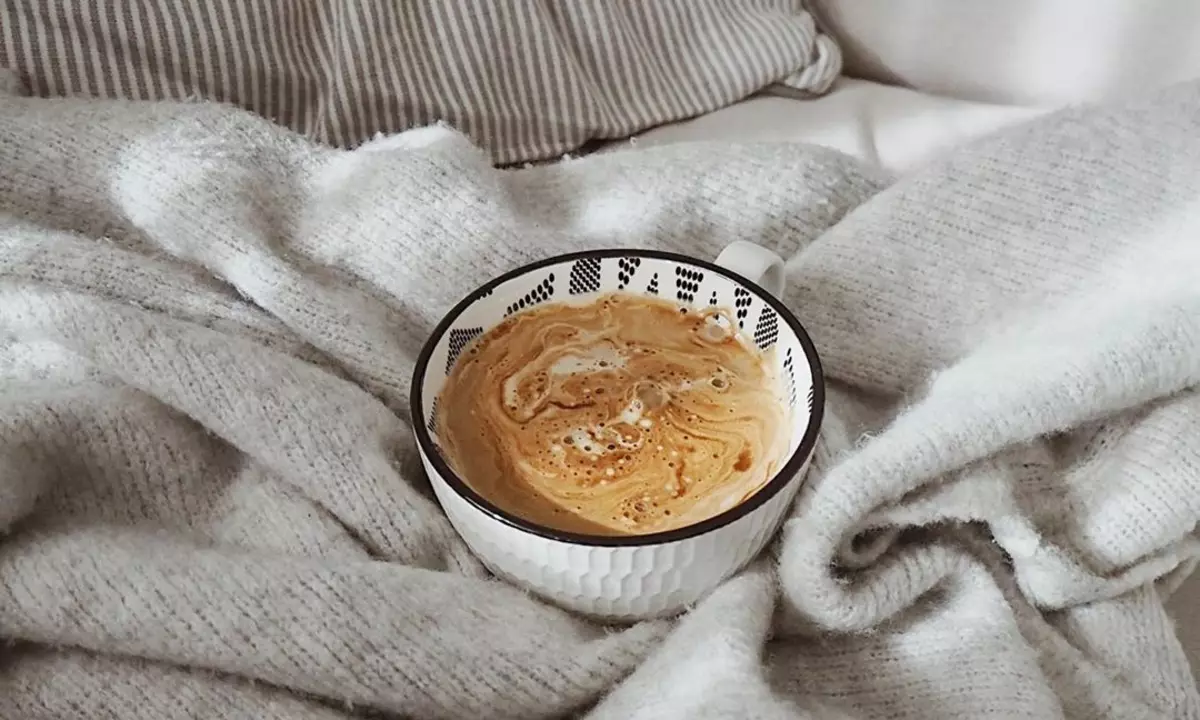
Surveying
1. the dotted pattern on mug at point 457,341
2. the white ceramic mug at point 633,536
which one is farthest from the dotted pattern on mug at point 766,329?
the dotted pattern on mug at point 457,341

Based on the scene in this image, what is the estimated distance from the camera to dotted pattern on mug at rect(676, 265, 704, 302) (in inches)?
20.5

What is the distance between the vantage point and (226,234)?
545mm

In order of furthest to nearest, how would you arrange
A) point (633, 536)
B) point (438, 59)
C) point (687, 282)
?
point (438, 59), point (687, 282), point (633, 536)

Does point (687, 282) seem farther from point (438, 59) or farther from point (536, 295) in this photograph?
point (438, 59)

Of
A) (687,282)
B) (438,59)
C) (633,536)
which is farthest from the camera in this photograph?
(438,59)

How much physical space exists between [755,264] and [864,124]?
252mm

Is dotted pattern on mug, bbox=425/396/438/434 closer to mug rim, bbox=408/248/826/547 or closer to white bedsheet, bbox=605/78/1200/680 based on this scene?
mug rim, bbox=408/248/826/547

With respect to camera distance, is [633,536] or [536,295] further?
[536,295]

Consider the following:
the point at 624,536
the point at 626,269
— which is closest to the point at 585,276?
the point at 626,269

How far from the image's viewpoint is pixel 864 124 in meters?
0.73

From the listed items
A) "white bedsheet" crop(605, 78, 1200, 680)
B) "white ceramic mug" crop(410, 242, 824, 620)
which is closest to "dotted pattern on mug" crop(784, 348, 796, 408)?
"white ceramic mug" crop(410, 242, 824, 620)

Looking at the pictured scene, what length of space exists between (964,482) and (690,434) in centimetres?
11

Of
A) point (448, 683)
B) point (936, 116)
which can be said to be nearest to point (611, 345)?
point (448, 683)

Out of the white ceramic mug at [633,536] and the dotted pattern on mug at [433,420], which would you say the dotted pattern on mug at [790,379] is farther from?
the dotted pattern on mug at [433,420]
